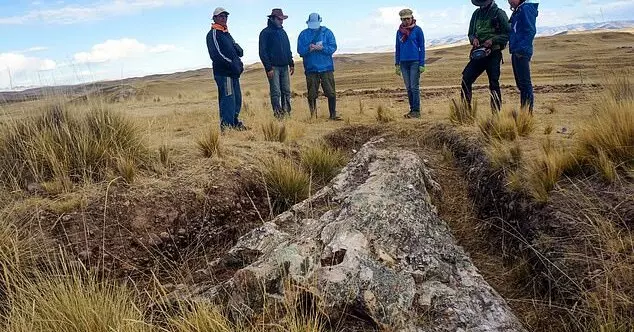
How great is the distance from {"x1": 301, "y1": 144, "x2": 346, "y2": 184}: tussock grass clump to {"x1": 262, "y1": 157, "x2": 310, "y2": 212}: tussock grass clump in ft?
1.23

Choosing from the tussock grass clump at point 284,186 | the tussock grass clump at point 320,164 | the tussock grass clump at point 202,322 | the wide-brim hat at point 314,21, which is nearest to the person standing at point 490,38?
the tussock grass clump at point 320,164

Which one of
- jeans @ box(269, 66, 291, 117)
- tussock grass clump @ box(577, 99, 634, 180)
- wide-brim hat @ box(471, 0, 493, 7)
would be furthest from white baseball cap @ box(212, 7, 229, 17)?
tussock grass clump @ box(577, 99, 634, 180)

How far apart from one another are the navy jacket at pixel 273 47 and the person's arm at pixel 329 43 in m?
0.63

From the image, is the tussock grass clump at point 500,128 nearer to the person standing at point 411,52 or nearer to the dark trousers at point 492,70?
the dark trousers at point 492,70

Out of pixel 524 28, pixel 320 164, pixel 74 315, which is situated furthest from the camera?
pixel 524 28

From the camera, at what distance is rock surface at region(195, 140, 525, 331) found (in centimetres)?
274

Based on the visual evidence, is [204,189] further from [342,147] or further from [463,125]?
[463,125]

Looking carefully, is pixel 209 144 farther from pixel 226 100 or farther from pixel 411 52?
pixel 411 52

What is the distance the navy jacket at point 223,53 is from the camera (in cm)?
711

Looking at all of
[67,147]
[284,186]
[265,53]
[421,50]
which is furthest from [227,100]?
Answer: [421,50]

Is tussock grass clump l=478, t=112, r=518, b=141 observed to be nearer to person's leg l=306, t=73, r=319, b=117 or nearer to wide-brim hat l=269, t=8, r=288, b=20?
person's leg l=306, t=73, r=319, b=117

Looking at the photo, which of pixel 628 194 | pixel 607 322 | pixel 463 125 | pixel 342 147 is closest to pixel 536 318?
pixel 607 322

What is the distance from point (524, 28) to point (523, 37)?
10 centimetres

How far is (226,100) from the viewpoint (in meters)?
7.32
